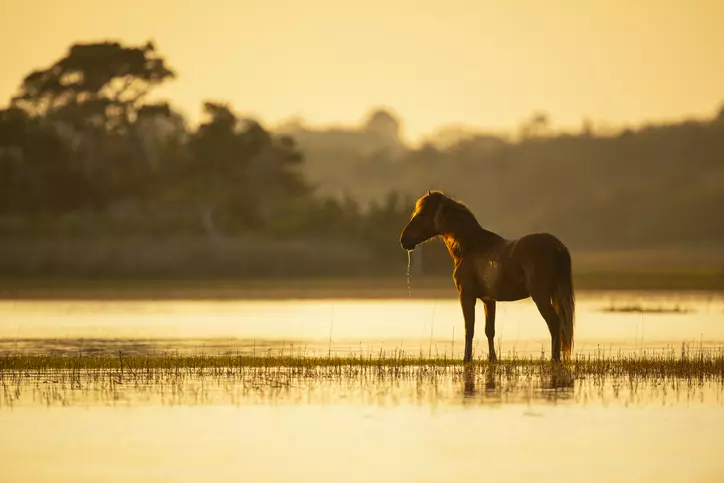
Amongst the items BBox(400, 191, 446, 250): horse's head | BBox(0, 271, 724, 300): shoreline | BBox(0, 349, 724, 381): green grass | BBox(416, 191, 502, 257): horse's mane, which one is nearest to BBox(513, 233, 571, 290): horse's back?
BBox(416, 191, 502, 257): horse's mane

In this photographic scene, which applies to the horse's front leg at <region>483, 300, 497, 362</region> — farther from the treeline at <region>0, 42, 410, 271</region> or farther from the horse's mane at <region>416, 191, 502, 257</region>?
the treeline at <region>0, 42, 410, 271</region>

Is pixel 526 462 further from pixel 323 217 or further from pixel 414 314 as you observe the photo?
pixel 323 217

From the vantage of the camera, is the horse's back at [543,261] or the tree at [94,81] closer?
the horse's back at [543,261]

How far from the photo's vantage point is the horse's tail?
2072cm

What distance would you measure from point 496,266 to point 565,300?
1131 mm

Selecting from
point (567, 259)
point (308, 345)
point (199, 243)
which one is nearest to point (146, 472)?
point (567, 259)

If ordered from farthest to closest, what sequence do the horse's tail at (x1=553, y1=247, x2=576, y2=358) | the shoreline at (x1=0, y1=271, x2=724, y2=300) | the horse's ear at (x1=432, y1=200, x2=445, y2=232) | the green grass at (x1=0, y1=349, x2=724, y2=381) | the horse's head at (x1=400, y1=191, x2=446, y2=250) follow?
the shoreline at (x1=0, y1=271, x2=724, y2=300) < the horse's head at (x1=400, y1=191, x2=446, y2=250) < the horse's ear at (x1=432, y1=200, x2=445, y2=232) < the horse's tail at (x1=553, y1=247, x2=576, y2=358) < the green grass at (x1=0, y1=349, x2=724, y2=381)

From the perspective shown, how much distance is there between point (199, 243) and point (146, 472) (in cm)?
5937

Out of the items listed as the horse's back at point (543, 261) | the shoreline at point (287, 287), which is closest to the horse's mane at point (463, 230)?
the horse's back at point (543, 261)

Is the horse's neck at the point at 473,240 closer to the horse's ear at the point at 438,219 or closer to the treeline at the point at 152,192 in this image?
the horse's ear at the point at 438,219

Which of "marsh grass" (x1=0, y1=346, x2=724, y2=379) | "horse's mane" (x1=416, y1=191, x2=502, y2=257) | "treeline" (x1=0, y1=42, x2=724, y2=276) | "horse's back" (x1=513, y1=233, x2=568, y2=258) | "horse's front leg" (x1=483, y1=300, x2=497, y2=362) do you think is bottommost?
"marsh grass" (x1=0, y1=346, x2=724, y2=379)

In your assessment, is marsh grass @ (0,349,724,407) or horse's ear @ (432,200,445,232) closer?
marsh grass @ (0,349,724,407)

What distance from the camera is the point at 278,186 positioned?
79750 millimetres

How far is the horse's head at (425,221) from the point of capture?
21.8 metres
